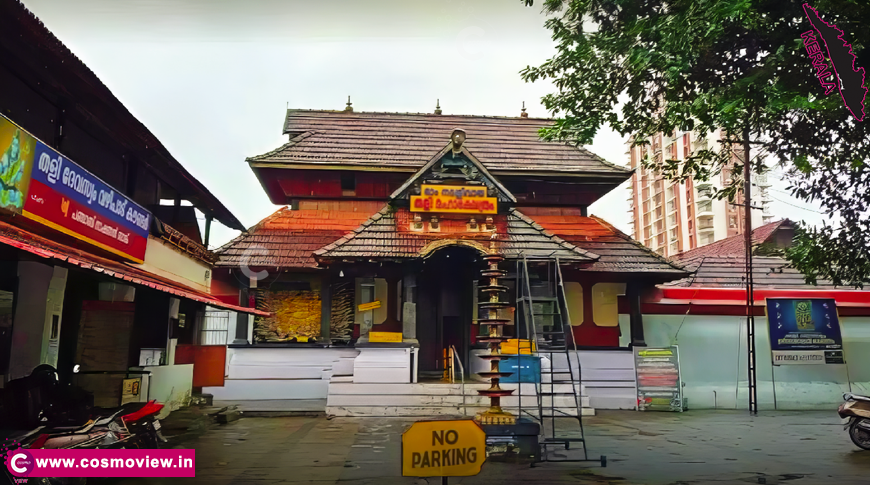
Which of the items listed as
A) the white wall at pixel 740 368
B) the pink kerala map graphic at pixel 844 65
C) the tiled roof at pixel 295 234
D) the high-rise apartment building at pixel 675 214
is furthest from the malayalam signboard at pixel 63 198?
the high-rise apartment building at pixel 675 214

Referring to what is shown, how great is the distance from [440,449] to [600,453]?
4780mm

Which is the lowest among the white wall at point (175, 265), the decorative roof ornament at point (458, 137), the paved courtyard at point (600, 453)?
the paved courtyard at point (600, 453)

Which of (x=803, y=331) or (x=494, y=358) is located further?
(x=803, y=331)

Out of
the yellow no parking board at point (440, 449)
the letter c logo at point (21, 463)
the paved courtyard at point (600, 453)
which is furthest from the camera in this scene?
the paved courtyard at point (600, 453)

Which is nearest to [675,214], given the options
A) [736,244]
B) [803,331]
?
[736,244]

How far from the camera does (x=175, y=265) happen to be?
13594mm

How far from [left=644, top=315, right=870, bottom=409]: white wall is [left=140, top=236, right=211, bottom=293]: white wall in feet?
39.8

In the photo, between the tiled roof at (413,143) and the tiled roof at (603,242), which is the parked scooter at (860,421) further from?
the tiled roof at (413,143)

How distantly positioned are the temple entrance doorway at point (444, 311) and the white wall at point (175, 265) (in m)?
5.58

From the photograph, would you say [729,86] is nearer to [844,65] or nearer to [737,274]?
[844,65]

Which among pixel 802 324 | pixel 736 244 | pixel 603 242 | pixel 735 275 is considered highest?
pixel 736 244

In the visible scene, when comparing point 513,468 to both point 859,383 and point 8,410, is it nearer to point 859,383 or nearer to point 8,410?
point 8,410

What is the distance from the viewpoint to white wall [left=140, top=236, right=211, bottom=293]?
1216cm

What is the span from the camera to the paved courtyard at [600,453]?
7.37 meters
